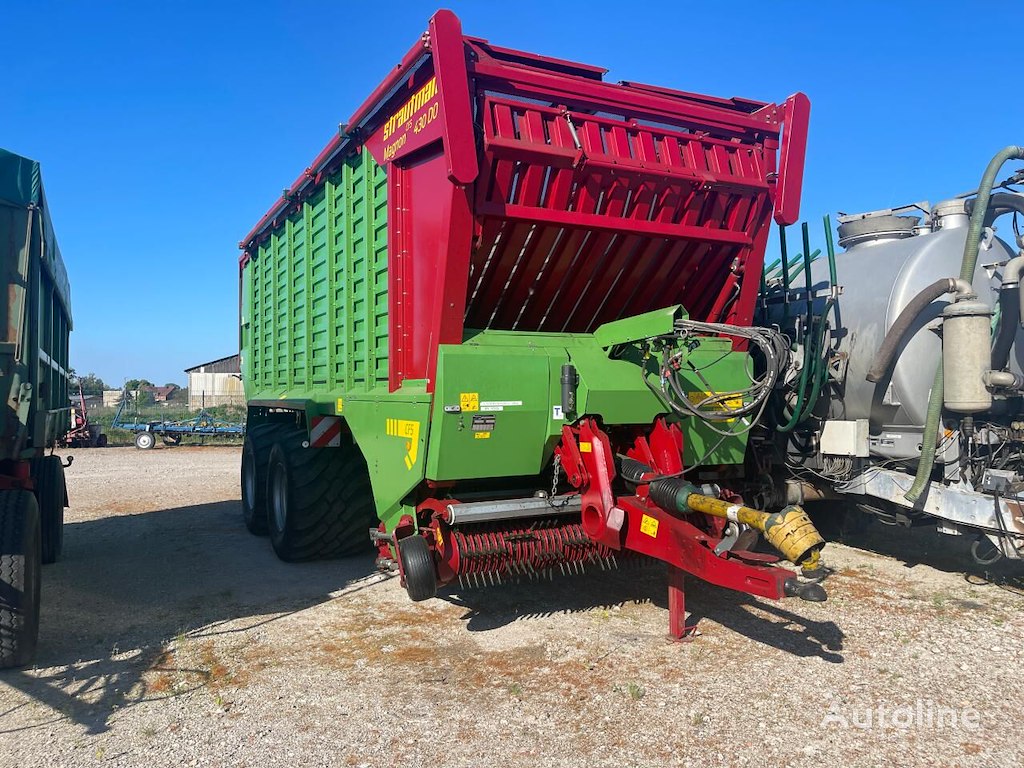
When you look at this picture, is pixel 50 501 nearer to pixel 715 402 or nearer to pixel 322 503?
pixel 322 503

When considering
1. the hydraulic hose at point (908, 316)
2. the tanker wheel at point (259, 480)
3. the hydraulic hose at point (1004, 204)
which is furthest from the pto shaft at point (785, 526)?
the tanker wheel at point (259, 480)

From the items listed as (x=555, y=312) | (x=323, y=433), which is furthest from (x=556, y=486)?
(x=323, y=433)

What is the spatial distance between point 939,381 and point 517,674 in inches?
139

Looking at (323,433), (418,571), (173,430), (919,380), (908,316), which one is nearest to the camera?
(418,571)

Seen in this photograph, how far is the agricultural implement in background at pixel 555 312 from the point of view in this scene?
4.07m

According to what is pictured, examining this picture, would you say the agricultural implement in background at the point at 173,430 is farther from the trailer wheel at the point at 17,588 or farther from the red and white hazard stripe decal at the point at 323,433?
the trailer wheel at the point at 17,588

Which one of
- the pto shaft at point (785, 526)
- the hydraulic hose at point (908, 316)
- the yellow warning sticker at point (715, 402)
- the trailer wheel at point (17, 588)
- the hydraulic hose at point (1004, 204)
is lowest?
the trailer wheel at point (17, 588)

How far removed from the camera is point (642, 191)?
4.59m

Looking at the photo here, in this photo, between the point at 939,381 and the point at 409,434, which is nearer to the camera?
the point at 409,434

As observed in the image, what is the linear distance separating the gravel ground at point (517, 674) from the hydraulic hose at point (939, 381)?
84 cm

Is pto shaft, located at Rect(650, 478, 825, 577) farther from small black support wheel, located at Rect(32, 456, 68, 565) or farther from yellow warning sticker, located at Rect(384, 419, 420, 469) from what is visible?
small black support wheel, located at Rect(32, 456, 68, 565)

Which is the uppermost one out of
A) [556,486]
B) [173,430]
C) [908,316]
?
[908,316]

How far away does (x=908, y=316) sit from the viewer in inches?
206

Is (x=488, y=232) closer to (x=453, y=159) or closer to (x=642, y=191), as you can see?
(x=453, y=159)
